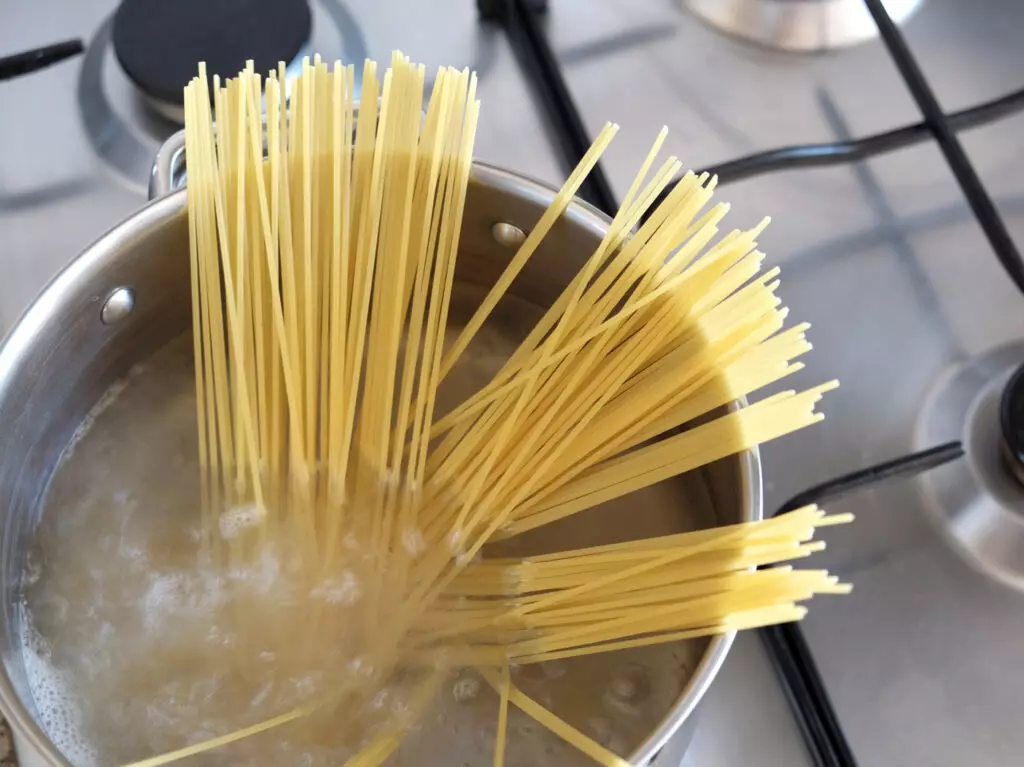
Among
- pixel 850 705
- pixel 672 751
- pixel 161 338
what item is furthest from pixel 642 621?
pixel 161 338

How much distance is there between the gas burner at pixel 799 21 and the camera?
0.75 meters

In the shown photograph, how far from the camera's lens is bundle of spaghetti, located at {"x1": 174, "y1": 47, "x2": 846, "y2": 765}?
1.55ft

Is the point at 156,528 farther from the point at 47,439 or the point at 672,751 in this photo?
the point at 672,751

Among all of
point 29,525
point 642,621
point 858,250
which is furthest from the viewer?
point 858,250

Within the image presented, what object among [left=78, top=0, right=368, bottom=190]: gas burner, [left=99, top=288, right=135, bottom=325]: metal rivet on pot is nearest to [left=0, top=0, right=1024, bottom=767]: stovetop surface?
[left=78, top=0, right=368, bottom=190]: gas burner

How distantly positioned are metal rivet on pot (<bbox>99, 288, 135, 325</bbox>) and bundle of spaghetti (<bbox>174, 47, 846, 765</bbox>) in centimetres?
5

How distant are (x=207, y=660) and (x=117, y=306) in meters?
0.19

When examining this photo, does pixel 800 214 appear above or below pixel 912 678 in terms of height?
above

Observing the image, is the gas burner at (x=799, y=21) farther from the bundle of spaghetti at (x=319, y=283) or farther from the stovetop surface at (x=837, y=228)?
the bundle of spaghetti at (x=319, y=283)

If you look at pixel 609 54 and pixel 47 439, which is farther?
pixel 609 54

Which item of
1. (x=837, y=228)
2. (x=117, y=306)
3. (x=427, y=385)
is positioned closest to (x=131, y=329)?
(x=117, y=306)

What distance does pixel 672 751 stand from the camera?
19.2 inches

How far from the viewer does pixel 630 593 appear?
47 cm

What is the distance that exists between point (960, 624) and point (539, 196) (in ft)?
1.10
